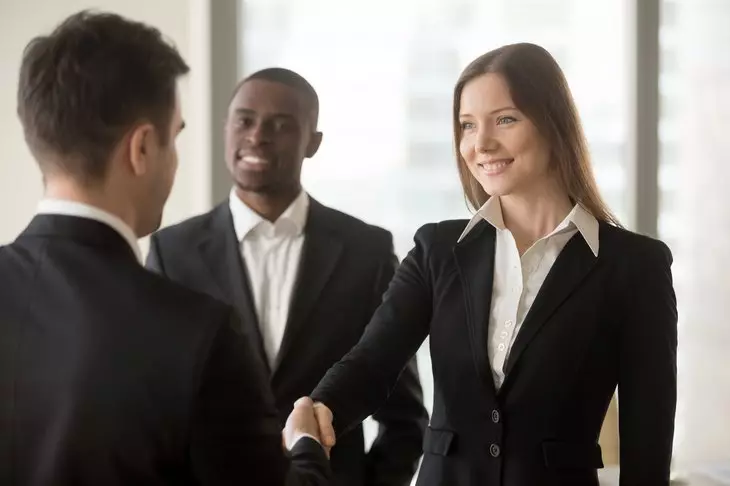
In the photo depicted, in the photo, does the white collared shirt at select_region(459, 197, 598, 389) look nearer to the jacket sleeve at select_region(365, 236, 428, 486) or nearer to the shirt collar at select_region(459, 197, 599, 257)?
the shirt collar at select_region(459, 197, 599, 257)

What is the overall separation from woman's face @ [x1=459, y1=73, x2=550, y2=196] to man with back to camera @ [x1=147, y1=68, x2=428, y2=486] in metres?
0.36

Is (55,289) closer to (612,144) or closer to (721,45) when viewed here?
(612,144)

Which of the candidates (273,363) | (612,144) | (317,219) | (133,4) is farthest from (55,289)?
(612,144)

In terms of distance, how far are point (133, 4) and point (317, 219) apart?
988 mm

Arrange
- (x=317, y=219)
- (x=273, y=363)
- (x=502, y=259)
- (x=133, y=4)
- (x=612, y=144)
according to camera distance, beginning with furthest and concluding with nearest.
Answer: (x=612, y=144) < (x=133, y=4) < (x=317, y=219) < (x=273, y=363) < (x=502, y=259)

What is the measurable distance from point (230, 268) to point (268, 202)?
0.51 feet

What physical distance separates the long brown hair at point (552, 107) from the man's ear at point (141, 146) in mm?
725

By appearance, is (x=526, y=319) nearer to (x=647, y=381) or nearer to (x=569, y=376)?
(x=569, y=376)

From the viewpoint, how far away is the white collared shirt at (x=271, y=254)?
176 cm

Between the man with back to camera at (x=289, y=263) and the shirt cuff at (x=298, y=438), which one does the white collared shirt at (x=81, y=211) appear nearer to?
the shirt cuff at (x=298, y=438)

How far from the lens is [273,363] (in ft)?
5.64

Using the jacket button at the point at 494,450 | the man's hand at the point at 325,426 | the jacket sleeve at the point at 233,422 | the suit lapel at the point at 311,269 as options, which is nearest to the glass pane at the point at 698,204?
the suit lapel at the point at 311,269

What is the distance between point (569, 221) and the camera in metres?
1.54

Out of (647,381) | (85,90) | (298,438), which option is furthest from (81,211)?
(647,381)
